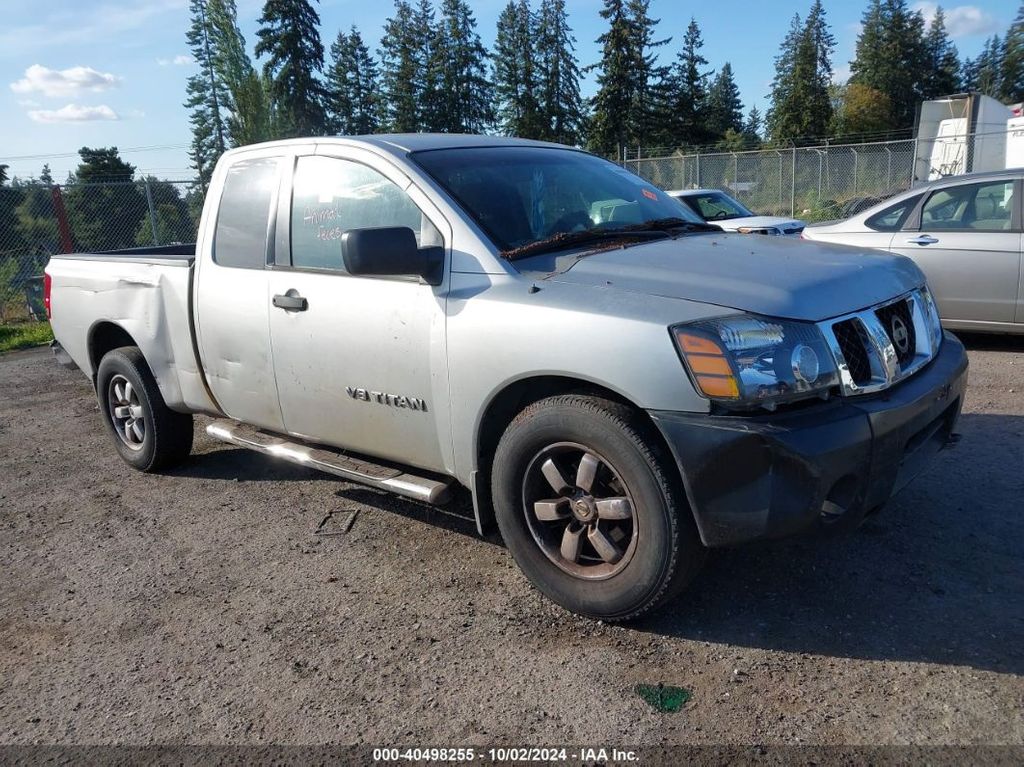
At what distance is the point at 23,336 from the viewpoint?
11766 millimetres

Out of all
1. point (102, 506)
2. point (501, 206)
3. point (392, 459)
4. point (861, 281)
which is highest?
point (501, 206)

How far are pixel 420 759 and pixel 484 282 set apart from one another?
176 centimetres

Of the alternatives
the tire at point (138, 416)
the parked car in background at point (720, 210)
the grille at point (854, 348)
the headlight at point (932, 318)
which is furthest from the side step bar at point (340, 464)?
the parked car in background at point (720, 210)

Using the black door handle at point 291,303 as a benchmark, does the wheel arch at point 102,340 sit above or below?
below

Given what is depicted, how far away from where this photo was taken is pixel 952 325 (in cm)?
727

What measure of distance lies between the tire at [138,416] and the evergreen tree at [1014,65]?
351 ft

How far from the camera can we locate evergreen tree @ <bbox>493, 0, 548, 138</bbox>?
64625 millimetres

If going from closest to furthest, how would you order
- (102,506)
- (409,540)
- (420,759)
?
(420,759), (409,540), (102,506)

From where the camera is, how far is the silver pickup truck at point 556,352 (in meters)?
2.74

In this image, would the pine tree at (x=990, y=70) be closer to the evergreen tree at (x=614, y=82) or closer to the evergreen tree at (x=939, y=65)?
the evergreen tree at (x=939, y=65)

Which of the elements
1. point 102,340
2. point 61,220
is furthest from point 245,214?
point 61,220

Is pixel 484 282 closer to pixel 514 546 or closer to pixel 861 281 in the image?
pixel 514 546

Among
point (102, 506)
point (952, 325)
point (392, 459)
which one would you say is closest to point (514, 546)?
point (392, 459)

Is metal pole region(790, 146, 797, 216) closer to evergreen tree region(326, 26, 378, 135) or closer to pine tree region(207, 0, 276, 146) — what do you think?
pine tree region(207, 0, 276, 146)
